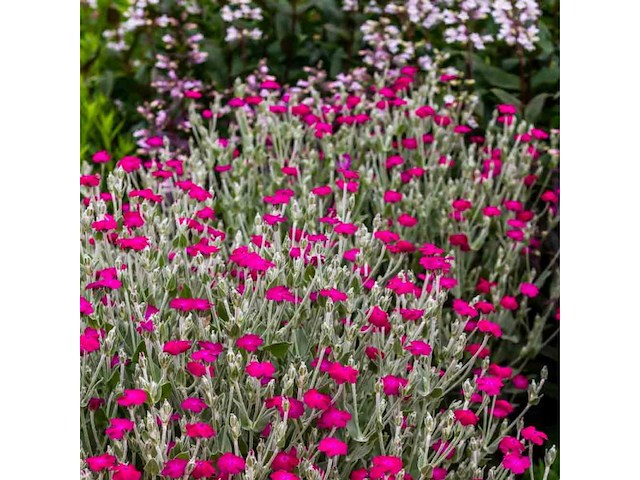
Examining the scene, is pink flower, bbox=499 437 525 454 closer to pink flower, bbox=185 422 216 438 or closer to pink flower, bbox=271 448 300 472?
pink flower, bbox=271 448 300 472

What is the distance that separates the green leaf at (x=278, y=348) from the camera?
169 cm

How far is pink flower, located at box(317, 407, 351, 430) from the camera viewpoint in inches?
63.9

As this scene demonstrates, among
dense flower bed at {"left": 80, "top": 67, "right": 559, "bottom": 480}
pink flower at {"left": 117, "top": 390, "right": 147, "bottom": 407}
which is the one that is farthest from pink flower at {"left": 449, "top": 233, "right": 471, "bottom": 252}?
pink flower at {"left": 117, "top": 390, "right": 147, "bottom": 407}

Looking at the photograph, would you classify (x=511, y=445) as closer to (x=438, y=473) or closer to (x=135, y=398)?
(x=438, y=473)

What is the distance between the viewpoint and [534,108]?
3234mm

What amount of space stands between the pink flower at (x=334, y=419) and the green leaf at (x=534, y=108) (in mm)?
1908

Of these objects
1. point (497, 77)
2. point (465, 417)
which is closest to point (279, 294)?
point (465, 417)

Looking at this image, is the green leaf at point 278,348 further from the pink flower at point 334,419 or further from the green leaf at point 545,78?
the green leaf at point 545,78

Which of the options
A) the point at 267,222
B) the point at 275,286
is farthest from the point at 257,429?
the point at 267,222

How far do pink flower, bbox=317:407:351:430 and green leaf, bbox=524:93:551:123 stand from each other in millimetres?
1908
